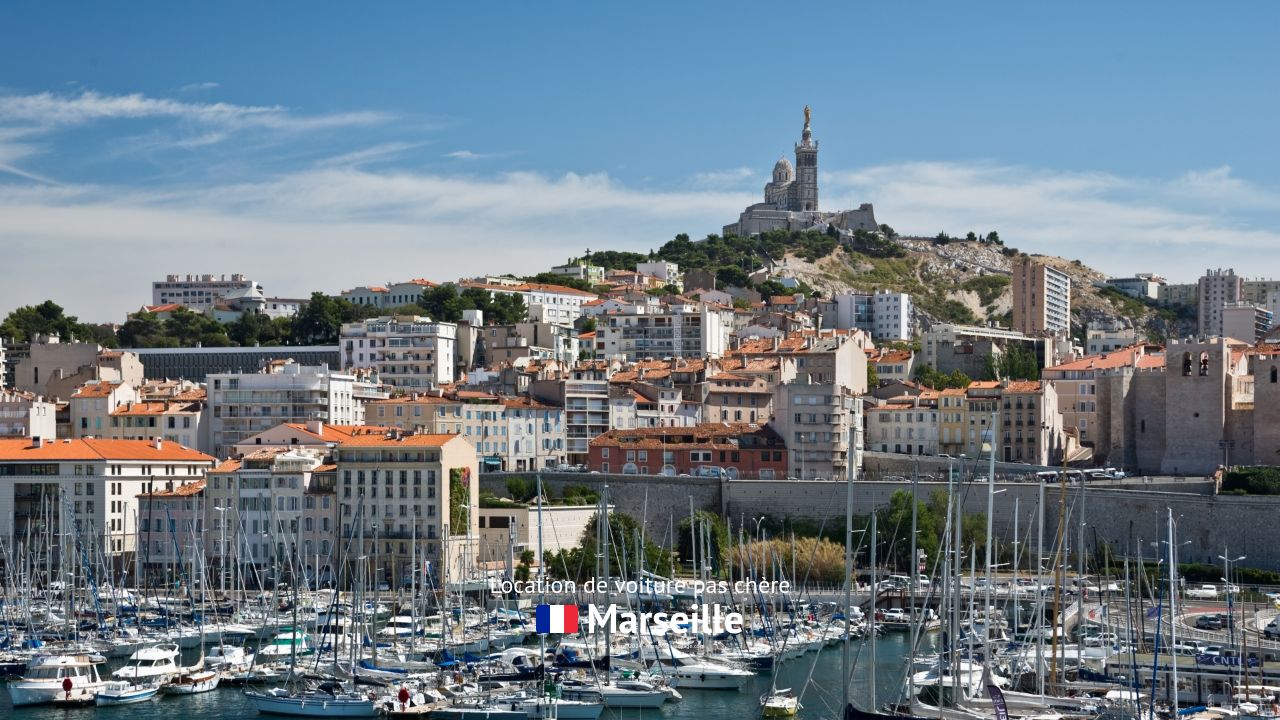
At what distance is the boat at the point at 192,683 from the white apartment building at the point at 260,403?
2994 centimetres

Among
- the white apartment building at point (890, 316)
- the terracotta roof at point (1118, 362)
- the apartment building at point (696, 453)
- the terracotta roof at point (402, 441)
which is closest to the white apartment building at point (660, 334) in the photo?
the white apartment building at point (890, 316)

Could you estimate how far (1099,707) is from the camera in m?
34.8

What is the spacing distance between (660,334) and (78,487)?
39.0 m

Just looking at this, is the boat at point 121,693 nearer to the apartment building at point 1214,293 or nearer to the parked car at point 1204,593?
the parked car at point 1204,593

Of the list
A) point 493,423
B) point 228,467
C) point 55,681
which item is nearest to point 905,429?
point 493,423

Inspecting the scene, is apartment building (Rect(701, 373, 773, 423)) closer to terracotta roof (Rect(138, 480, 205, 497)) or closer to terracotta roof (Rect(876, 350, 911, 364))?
terracotta roof (Rect(876, 350, 911, 364))

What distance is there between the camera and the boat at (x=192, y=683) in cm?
4297

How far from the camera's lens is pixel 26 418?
7181cm

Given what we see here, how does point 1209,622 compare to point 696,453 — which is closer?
point 1209,622

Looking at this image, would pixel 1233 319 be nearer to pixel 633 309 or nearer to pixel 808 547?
pixel 633 309

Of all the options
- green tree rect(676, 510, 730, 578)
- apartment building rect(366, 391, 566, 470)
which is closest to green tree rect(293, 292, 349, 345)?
apartment building rect(366, 391, 566, 470)

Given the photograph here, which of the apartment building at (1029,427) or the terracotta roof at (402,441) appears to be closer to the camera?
the terracotta roof at (402,441)

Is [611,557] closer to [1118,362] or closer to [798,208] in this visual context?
[1118,362]

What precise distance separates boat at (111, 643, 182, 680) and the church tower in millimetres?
115458
